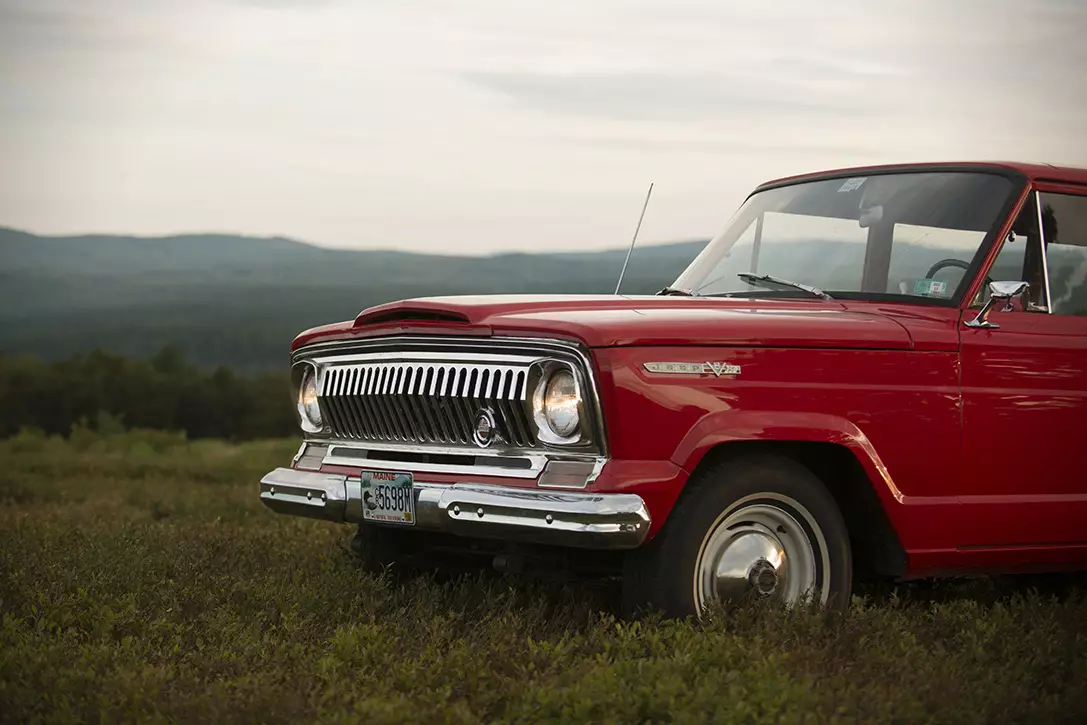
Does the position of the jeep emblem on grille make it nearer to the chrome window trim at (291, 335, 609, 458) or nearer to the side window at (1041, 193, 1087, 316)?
the chrome window trim at (291, 335, 609, 458)

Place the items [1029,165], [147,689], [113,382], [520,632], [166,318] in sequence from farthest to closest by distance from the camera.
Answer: [166,318] → [113,382] → [1029,165] → [520,632] → [147,689]

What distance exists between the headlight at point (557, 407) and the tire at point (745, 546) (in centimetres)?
46

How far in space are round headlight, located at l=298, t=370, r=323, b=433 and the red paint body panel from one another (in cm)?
22

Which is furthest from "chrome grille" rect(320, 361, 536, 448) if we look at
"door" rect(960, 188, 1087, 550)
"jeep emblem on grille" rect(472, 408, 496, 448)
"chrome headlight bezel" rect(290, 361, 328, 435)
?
"door" rect(960, 188, 1087, 550)

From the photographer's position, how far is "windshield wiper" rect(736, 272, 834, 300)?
5.99m

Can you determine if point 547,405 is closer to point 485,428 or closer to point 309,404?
point 485,428

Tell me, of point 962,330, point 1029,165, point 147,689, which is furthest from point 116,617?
point 1029,165

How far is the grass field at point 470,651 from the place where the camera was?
418cm

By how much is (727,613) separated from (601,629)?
0.46 metres

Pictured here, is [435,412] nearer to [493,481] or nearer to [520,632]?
[493,481]

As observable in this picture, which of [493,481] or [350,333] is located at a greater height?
[350,333]

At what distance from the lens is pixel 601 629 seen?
4.87 meters

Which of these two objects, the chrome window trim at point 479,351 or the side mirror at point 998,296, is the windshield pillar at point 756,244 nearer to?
the side mirror at point 998,296

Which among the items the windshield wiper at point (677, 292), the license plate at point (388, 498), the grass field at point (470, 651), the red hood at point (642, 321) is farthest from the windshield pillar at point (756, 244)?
the license plate at point (388, 498)
